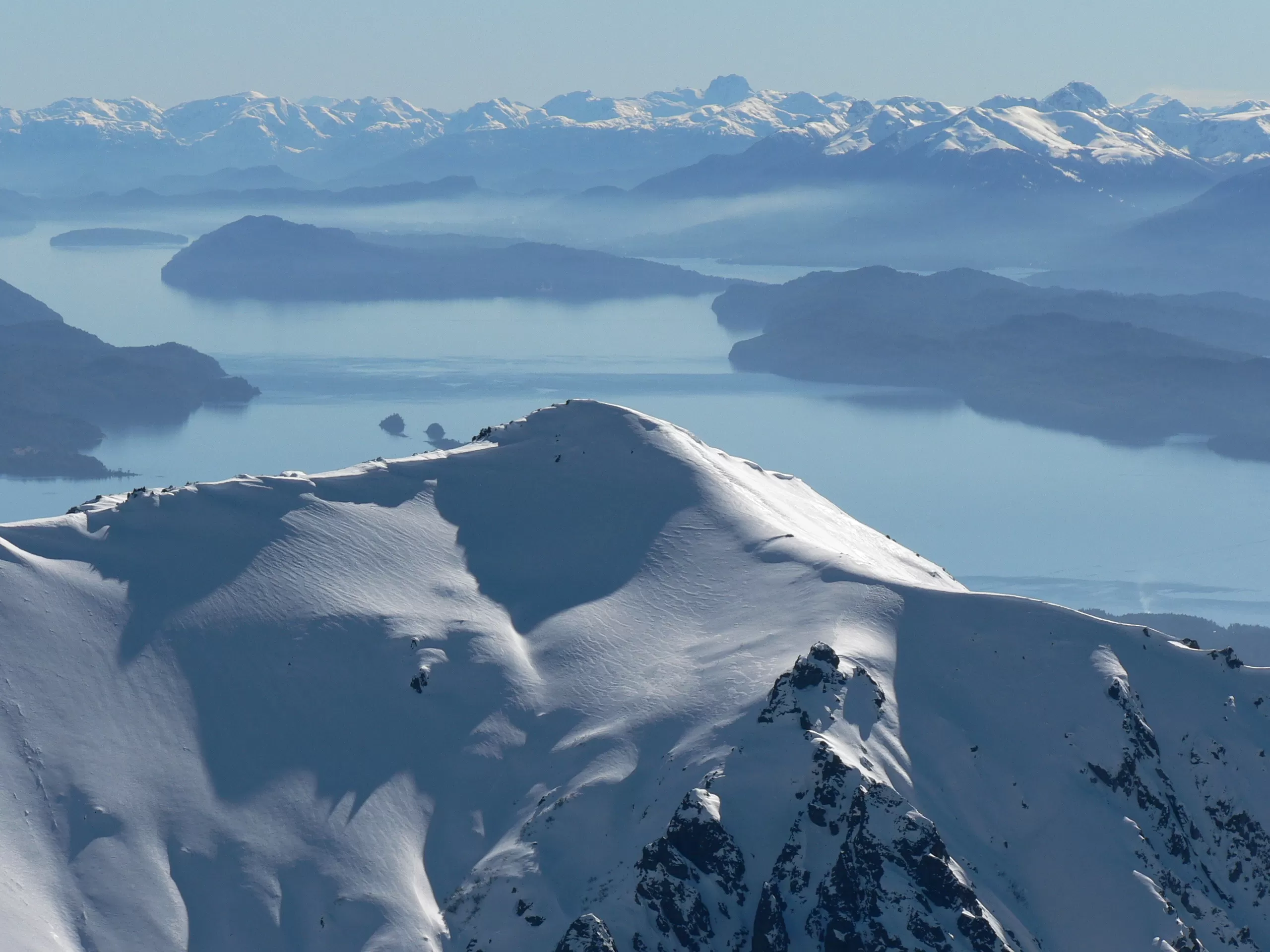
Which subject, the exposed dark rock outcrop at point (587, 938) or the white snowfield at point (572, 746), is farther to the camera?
the white snowfield at point (572, 746)

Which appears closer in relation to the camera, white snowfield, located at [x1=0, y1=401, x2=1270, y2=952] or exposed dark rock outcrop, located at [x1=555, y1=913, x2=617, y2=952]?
exposed dark rock outcrop, located at [x1=555, y1=913, x2=617, y2=952]

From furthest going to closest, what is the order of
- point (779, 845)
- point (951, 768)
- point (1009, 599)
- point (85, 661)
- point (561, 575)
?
point (561, 575) → point (1009, 599) → point (85, 661) → point (951, 768) → point (779, 845)

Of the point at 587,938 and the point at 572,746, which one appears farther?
the point at 572,746

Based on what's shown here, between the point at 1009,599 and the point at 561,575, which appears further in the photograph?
the point at 561,575

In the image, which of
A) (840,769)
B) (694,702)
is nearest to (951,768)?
(840,769)

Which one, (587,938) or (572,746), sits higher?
(572,746)

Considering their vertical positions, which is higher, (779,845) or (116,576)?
(116,576)

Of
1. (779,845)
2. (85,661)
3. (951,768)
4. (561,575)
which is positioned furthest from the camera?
(561,575)

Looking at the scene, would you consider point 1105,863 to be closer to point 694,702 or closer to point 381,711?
point 694,702
